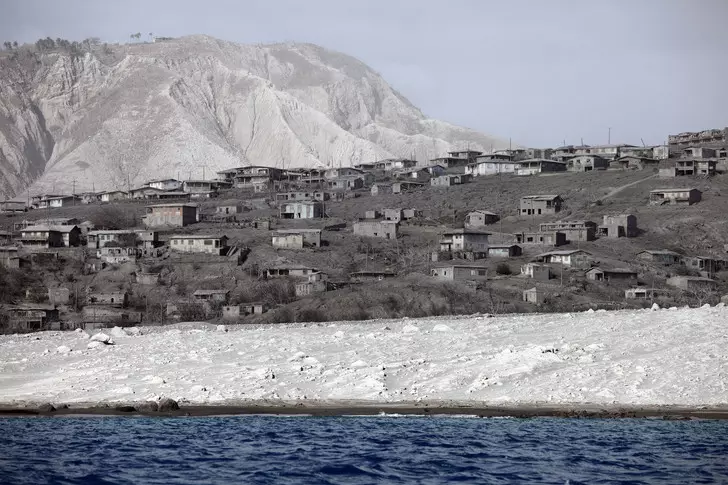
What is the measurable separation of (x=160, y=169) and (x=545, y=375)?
114044mm

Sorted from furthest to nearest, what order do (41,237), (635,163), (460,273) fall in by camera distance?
(635,163) < (41,237) < (460,273)

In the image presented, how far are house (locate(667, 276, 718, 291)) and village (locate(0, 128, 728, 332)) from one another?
4.4 inches

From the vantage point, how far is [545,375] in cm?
3156

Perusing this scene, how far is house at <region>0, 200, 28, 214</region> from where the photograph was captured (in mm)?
104875

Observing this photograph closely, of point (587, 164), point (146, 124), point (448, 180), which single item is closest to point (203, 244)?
point (448, 180)

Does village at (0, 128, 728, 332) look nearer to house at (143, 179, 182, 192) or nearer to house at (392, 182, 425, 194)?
house at (392, 182, 425, 194)

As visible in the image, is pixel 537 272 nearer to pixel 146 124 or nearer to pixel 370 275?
pixel 370 275

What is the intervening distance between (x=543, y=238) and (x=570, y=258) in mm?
7071

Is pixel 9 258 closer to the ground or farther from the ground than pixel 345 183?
closer to the ground

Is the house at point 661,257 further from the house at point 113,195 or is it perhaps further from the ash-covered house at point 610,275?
the house at point 113,195

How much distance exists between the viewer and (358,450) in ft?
74.0

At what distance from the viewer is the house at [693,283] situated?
192ft

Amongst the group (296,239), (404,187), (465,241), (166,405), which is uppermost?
(404,187)

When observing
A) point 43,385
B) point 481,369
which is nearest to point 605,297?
point 481,369
